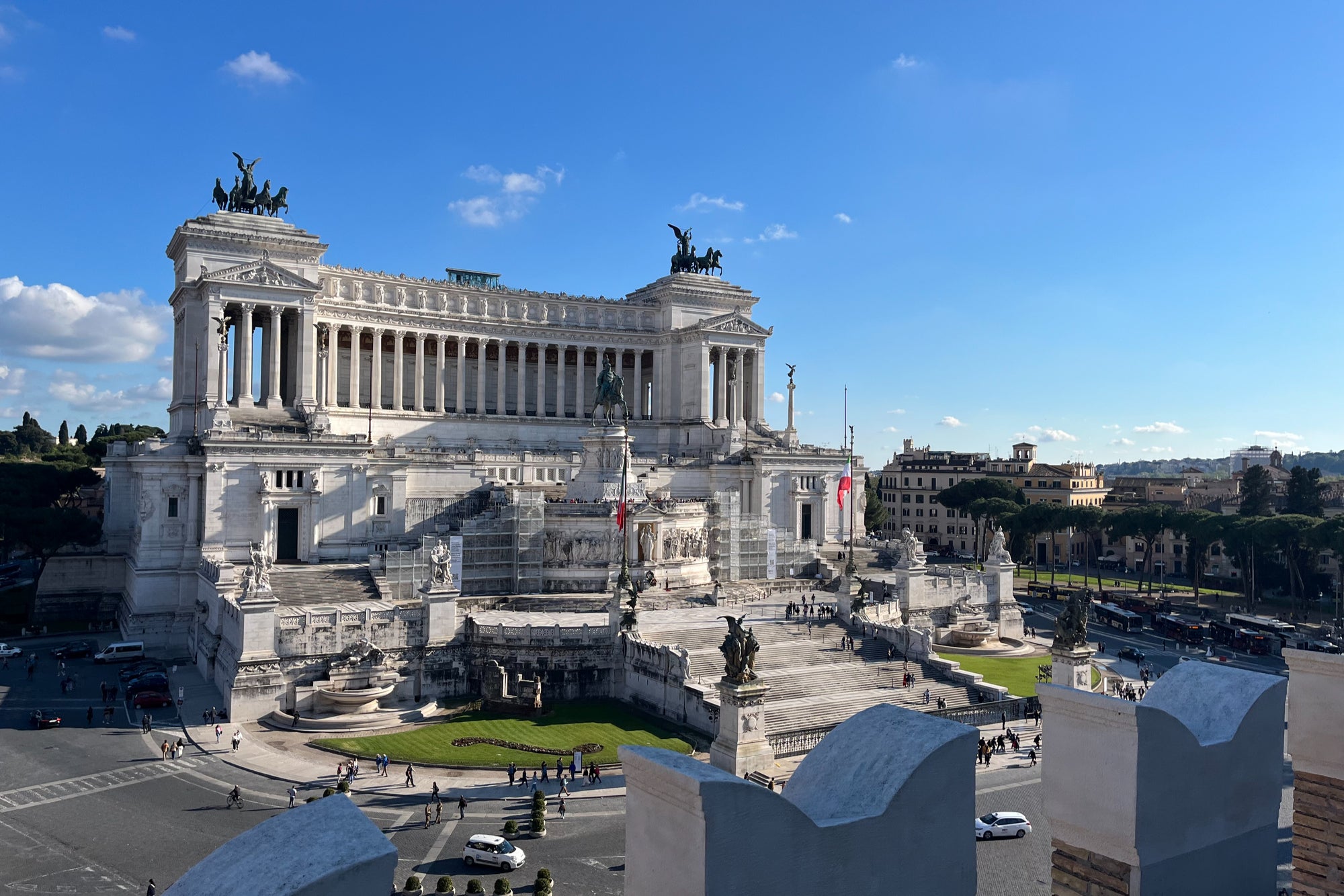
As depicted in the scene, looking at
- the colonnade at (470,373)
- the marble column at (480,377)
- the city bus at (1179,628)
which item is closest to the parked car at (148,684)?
the colonnade at (470,373)

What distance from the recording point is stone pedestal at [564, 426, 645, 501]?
76.9 meters

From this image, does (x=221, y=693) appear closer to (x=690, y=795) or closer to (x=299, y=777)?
(x=299, y=777)

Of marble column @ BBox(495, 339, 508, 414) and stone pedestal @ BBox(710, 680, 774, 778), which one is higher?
marble column @ BBox(495, 339, 508, 414)

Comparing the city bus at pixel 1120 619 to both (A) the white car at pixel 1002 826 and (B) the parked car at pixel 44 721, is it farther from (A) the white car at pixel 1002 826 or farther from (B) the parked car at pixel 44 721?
(B) the parked car at pixel 44 721

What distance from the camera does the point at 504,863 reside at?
31.1 metres

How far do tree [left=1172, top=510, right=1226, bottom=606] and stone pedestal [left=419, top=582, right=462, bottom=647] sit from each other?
72.3m

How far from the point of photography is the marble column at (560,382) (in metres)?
105

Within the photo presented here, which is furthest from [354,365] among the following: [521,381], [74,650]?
[74,650]

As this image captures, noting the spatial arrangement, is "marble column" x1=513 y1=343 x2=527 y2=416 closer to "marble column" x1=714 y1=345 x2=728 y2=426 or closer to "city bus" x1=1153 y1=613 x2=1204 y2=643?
"marble column" x1=714 y1=345 x2=728 y2=426

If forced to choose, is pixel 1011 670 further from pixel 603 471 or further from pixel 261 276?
pixel 261 276

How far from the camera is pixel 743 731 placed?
120 feet

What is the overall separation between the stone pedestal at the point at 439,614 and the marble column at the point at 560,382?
52265 mm

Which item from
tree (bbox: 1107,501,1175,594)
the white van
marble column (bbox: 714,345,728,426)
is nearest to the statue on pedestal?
Result: the white van

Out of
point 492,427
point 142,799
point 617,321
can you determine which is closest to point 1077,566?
point 617,321
